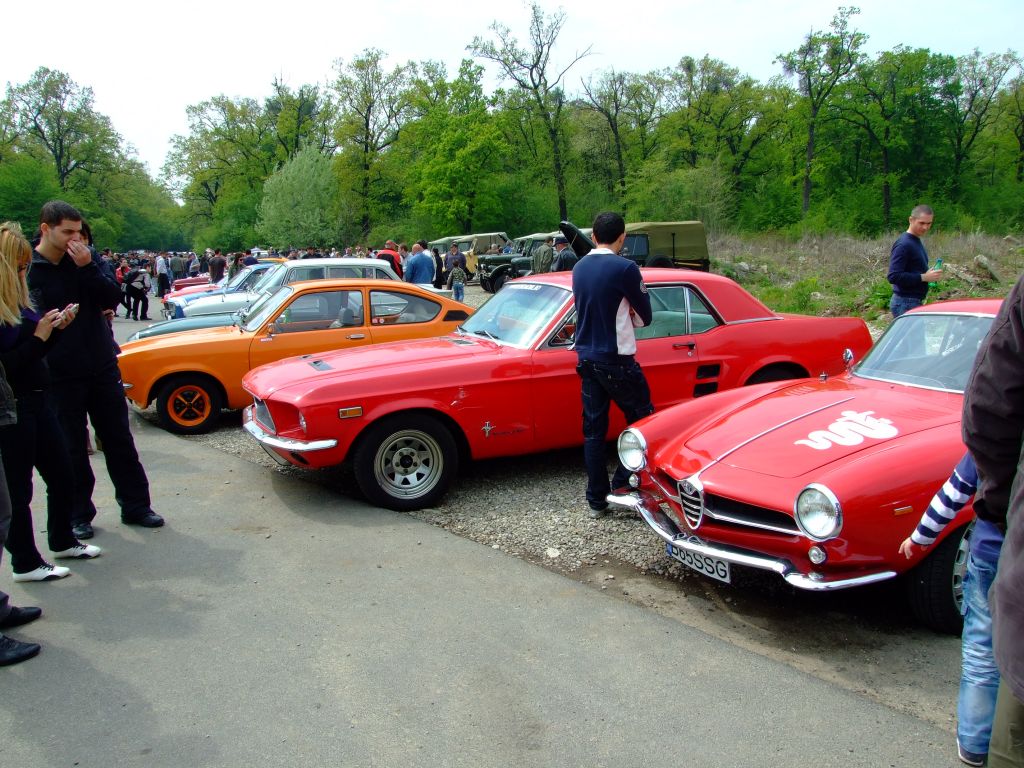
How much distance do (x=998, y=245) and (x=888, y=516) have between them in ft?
71.1

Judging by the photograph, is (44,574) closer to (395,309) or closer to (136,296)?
(395,309)

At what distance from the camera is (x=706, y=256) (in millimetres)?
23422

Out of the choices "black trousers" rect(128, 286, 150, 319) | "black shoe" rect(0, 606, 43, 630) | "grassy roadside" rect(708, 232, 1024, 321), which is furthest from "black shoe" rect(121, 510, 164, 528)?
"black trousers" rect(128, 286, 150, 319)

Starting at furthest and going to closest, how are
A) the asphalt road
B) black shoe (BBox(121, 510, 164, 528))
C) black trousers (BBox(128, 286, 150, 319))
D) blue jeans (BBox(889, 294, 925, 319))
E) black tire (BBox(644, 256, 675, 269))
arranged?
black tire (BBox(644, 256, 675, 269)) < black trousers (BBox(128, 286, 150, 319)) < blue jeans (BBox(889, 294, 925, 319)) < black shoe (BBox(121, 510, 164, 528)) < the asphalt road

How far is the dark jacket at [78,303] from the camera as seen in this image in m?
4.34

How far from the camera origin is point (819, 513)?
327 centimetres

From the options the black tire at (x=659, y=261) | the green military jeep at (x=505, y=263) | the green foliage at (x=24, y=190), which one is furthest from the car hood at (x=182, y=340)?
the green foliage at (x=24, y=190)

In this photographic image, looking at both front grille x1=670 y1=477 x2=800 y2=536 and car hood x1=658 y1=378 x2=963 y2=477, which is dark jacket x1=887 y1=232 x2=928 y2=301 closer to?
car hood x1=658 y1=378 x2=963 y2=477

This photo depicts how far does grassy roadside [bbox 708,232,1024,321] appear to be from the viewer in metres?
16.1

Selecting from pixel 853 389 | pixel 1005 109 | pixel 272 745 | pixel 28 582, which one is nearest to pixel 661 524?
pixel 853 389

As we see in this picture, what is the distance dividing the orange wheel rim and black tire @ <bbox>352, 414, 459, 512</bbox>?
3.44 m

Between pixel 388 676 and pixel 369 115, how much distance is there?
55.5m

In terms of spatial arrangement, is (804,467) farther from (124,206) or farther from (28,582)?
(124,206)

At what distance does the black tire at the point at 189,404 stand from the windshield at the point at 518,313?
3102mm
